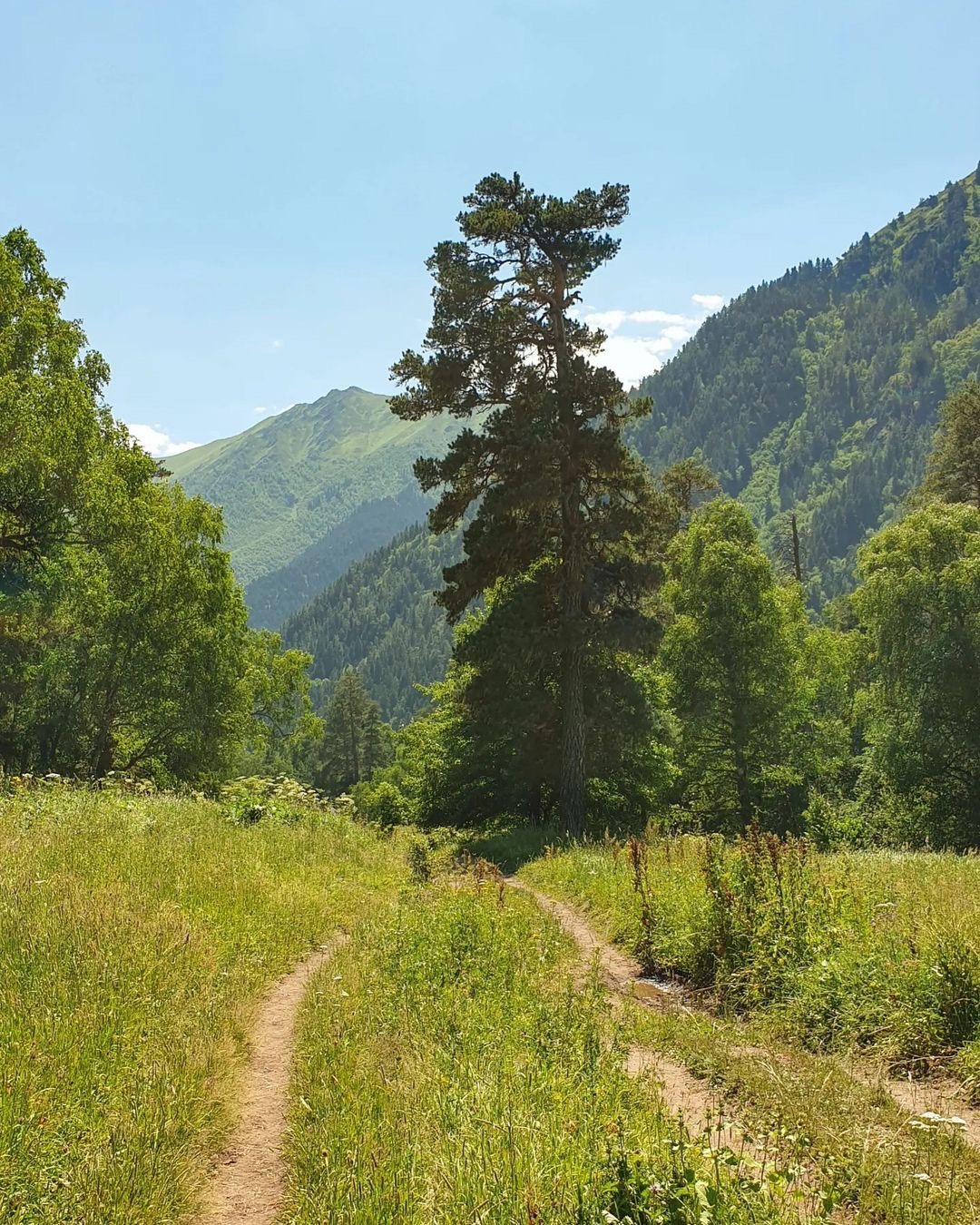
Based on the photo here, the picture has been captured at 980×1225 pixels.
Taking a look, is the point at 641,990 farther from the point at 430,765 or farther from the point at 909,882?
the point at 430,765

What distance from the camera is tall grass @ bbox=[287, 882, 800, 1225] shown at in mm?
3221

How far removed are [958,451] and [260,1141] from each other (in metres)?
39.6

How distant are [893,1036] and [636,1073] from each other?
200 cm

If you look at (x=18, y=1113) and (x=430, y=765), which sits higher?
(x=18, y=1113)

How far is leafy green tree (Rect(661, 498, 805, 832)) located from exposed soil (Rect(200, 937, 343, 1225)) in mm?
24297

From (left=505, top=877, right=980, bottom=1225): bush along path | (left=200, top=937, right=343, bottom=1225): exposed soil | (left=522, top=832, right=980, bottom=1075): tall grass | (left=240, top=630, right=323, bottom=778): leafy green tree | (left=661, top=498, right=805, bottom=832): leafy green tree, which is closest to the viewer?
(left=505, top=877, right=980, bottom=1225): bush along path

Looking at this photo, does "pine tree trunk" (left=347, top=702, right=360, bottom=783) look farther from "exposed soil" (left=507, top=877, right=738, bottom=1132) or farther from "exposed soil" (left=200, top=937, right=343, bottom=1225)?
"exposed soil" (left=200, top=937, right=343, bottom=1225)

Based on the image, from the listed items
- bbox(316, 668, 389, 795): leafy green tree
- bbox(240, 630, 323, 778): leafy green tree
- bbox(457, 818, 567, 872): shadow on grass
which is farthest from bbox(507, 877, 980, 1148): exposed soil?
bbox(316, 668, 389, 795): leafy green tree

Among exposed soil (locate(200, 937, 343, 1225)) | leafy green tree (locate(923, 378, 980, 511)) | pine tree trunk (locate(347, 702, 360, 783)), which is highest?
leafy green tree (locate(923, 378, 980, 511))

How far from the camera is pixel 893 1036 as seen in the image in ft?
17.8

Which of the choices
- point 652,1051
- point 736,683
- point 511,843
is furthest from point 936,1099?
point 736,683

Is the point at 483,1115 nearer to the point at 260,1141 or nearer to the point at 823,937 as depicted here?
the point at 260,1141

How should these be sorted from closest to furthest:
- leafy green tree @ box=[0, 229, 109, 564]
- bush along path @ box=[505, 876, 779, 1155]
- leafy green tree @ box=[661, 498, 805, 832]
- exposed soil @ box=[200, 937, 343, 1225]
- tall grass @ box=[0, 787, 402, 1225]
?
tall grass @ box=[0, 787, 402, 1225] < exposed soil @ box=[200, 937, 343, 1225] < bush along path @ box=[505, 876, 779, 1155] < leafy green tree @ box=[0, 229, 109, 564] < leafy green tree @ box=[661, 498, 805, 832]

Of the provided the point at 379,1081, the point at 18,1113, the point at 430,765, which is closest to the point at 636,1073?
the point at 379,1081
